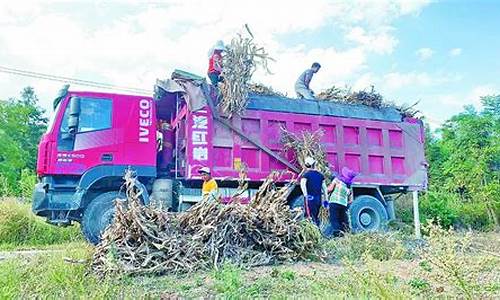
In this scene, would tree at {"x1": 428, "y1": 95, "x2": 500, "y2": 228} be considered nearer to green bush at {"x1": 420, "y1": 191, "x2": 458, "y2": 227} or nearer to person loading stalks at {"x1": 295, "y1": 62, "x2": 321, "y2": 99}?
green bush at {"x1": 420, "y1": 191, "x2": 458, "y2": 227}

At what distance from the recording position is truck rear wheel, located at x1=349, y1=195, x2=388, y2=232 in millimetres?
9047

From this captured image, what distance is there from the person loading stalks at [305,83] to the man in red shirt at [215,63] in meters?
1.93

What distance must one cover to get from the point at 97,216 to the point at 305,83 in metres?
4.92

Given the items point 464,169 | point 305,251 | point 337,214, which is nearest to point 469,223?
point 464,169

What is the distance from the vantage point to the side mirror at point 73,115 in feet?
25.7

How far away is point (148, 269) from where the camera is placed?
470 centimetres

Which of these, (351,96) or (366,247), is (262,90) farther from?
(366,247)

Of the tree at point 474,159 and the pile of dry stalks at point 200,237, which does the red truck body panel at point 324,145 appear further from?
the tree at point 474,159

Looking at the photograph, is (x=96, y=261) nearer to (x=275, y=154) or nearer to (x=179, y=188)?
(x=179, y=188)

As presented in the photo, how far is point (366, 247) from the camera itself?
19.6 feet

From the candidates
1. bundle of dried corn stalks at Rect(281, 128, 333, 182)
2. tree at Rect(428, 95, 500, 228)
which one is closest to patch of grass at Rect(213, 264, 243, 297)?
bundle of dried corn stalks at Rect(281, 128, 333, 182)

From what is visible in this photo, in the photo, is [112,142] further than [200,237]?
Yes

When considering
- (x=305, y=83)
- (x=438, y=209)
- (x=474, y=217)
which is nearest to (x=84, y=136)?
(x=305, y=83)

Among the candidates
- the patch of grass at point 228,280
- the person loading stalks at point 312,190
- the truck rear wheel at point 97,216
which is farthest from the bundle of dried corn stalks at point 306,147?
the patch of grass at point 228,280
